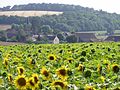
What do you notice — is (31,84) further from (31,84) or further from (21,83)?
(21,83)

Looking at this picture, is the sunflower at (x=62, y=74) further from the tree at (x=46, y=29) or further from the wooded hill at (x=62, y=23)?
the wooded hill at (x=62, y=23)

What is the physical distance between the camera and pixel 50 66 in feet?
30.8

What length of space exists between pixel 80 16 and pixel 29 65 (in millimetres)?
104919

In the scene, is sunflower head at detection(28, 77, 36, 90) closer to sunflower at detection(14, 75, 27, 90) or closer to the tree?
sunflower at detection(14, 75, 27, 90)

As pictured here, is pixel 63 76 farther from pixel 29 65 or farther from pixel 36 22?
pixel 36 22

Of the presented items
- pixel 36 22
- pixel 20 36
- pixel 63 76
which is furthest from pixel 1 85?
pixel 36 22

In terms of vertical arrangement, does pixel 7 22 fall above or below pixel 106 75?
below

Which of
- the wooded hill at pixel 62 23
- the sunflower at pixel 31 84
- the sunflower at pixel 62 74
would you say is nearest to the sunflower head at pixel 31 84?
the sunflower at pixel 31 84

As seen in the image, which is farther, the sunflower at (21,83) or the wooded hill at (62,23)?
the wooded hill at (62,23)

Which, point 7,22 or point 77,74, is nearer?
point 77,74

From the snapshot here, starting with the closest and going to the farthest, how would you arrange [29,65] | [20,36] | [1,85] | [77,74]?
[1,85] → [77,74] → [29,65] → [20,36]

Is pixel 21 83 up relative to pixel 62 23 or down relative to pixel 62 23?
up

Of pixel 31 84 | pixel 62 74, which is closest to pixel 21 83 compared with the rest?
pixel 31 84

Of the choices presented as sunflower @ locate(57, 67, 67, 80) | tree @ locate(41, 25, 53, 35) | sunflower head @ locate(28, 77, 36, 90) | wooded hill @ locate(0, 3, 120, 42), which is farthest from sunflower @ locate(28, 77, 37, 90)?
wooded hill @ locate(0, 3, 120, 42)
